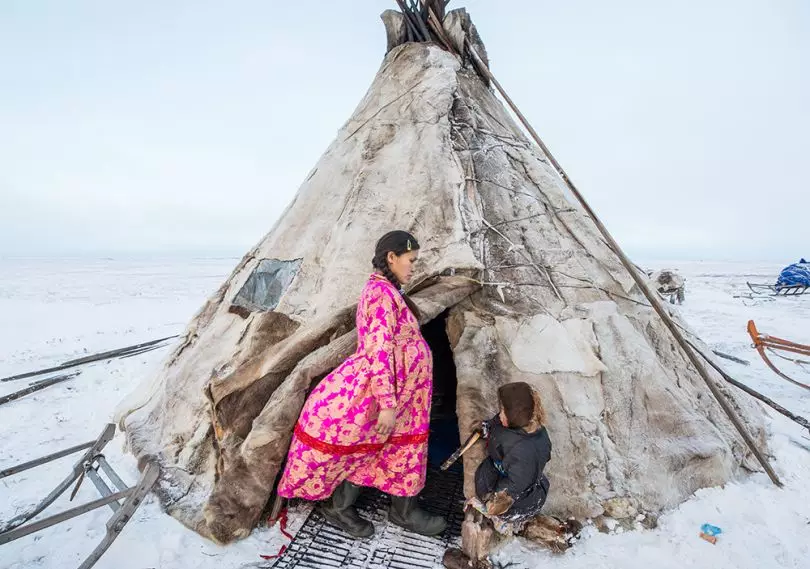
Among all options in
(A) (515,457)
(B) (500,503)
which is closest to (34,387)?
(B) (500,503)

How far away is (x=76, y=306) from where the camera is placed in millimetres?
15391

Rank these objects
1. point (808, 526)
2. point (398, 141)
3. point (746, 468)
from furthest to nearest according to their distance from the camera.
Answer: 1. point (398, 141)
2. point (746, 468)
3. point (808, 526)

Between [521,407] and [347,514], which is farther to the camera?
[347,514]

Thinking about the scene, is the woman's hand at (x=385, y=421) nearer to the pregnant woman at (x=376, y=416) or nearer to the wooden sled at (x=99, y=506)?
the pregnant woman at (x=376, y=416)

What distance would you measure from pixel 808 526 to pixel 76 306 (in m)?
19.5

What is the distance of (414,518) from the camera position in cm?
283

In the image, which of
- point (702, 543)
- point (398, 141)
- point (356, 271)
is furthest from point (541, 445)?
point (398, 141)

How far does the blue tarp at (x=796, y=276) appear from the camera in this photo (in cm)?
1684

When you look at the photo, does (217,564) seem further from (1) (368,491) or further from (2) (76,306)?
(2) (76,306)

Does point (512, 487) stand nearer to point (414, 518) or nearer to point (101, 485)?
point (414, 518)

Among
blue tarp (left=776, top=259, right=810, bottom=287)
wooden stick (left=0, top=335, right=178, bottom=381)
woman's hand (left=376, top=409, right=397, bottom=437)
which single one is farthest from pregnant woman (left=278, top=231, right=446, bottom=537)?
blue tarp (left=776, top=259, right=810, bottom=287)

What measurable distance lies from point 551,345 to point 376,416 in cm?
140

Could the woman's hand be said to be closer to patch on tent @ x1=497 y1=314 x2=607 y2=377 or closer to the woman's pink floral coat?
the woman's pink floral coat

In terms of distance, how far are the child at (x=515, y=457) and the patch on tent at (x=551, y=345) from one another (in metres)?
0.65
